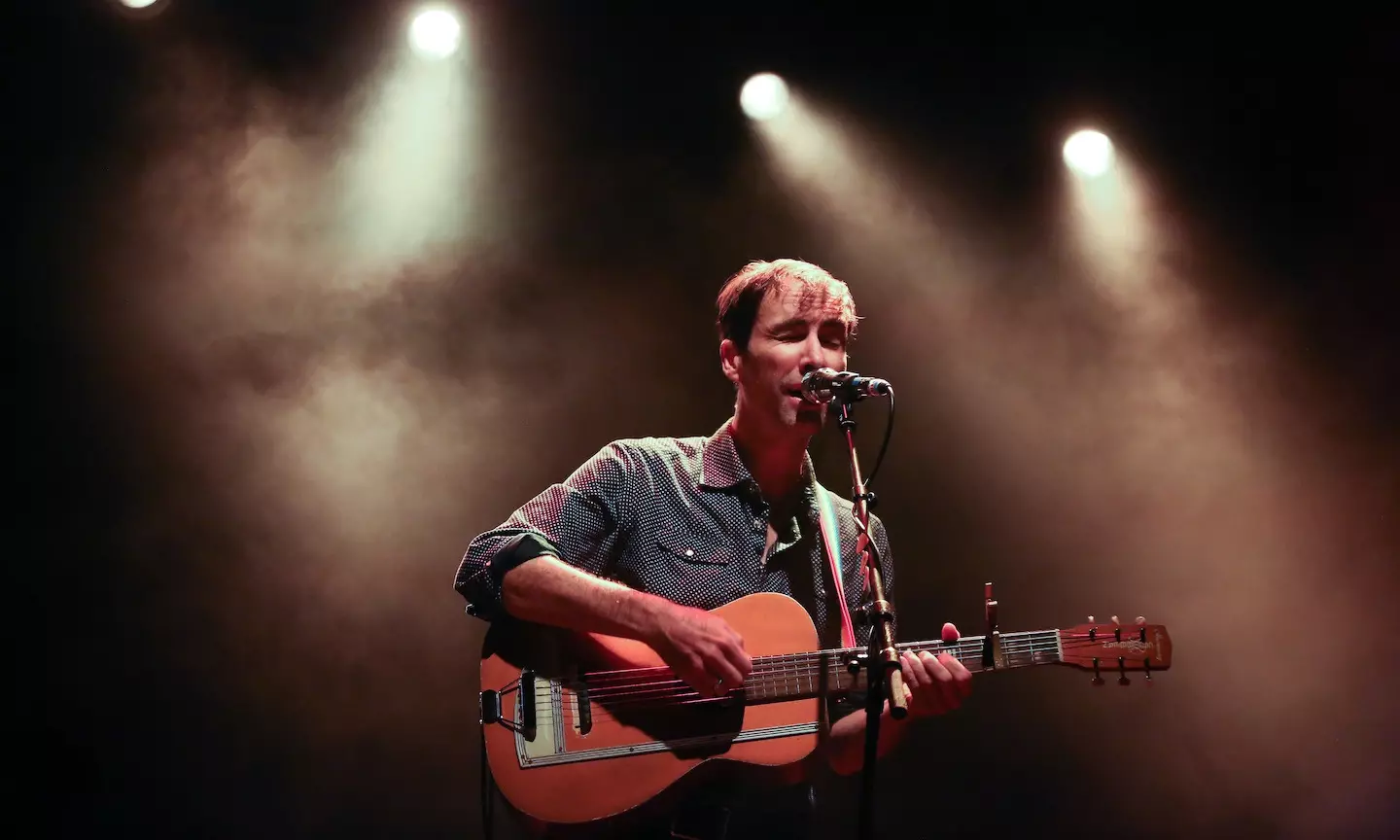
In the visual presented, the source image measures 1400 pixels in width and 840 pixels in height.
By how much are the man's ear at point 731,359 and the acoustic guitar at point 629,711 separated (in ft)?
3.24

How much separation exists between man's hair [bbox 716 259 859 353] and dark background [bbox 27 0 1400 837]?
3.65 feet

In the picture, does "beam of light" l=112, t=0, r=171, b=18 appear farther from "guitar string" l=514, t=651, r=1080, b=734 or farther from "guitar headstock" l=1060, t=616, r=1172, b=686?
"guitar headstock" l=1060, t=616, r=1172, b=686

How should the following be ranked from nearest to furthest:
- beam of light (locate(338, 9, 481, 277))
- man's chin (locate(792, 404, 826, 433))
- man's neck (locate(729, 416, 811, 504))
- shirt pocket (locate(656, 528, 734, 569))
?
1. shirt pocket (locate(656, 528, 734, 569))
2. man's chin (locate(792, 404, 826, 433))
3. man's neck (locate(729, 416, 811, 504))
4. beam of light (locate(338, 9, 481, 277))

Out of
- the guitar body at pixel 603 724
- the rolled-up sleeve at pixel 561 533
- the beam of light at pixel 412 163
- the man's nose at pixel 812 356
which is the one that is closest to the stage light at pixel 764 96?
the beam of light at pixel 412 163

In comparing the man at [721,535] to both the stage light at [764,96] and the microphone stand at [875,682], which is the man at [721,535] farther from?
the stage light at [764,96]

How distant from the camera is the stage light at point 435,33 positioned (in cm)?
458

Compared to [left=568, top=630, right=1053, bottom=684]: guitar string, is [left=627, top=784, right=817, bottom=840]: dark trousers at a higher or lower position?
lower

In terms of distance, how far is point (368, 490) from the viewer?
408 centimetres

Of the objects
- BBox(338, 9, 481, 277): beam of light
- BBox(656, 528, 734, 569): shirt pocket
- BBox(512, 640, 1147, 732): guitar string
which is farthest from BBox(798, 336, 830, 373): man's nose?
BBox(338, 9, 481, 277): beam of light

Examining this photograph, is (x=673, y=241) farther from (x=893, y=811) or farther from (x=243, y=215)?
(x=893, y=811)

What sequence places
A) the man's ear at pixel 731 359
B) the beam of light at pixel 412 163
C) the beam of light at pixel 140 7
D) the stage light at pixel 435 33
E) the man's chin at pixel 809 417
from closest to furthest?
the man's chin at pixel 809 417 → the man's ear at pixel 731 359 → the beam of light at pixel 140 7 → the beam of light at pixel 412 163 → the stage light at pixel 435 33

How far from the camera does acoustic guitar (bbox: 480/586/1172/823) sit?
2443mm

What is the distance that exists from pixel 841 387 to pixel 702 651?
0.87m

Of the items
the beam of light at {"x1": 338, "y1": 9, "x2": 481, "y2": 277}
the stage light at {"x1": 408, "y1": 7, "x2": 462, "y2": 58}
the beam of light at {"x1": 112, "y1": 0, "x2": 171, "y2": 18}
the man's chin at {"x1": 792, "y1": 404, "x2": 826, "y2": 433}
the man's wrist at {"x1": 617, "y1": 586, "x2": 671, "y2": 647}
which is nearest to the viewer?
the man's wrist at {"x1": 617, "y1": 586, "x2": 671, "y2": 647}
